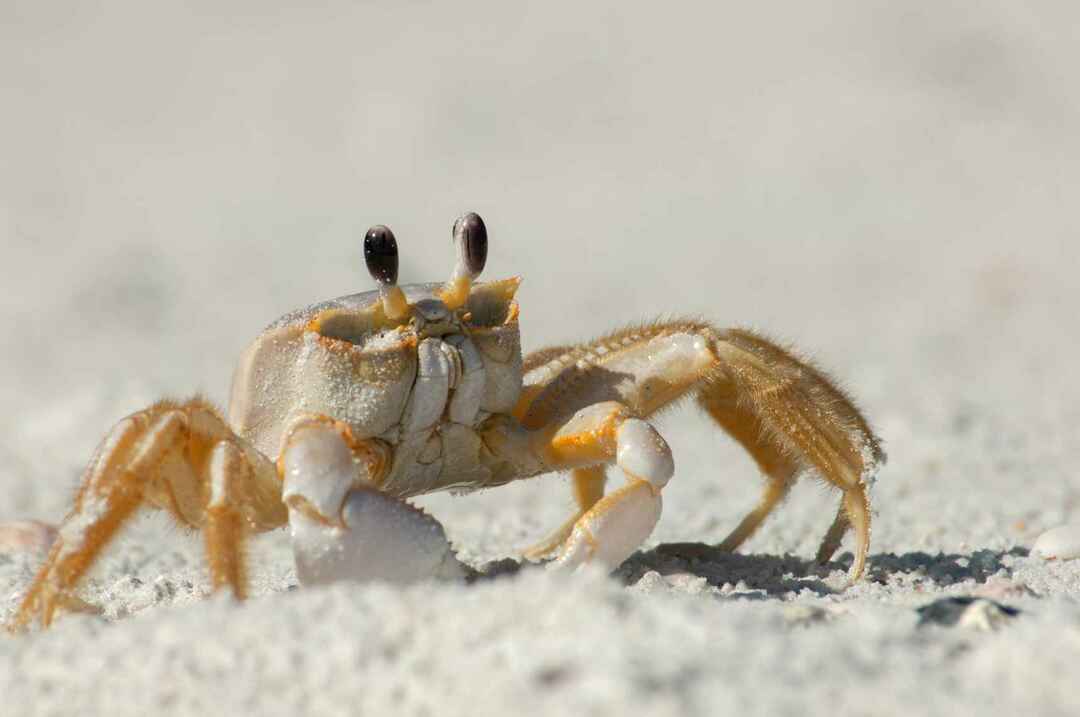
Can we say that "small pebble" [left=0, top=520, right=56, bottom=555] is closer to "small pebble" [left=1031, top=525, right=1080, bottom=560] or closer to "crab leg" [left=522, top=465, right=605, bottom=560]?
"crab leg" [left=522, top=465, right=605, bottom=560]

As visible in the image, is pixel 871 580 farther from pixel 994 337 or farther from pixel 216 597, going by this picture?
pixel 994 337

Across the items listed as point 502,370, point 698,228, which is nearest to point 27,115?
point 698,228

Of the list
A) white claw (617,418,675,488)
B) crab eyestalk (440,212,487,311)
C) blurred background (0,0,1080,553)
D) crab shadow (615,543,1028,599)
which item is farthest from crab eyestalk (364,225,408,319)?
blurred background (0,0,1080,553)

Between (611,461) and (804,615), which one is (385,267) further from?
(804,615)

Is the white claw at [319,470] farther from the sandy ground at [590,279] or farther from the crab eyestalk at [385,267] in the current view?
the crab eyestalk at [385,267]

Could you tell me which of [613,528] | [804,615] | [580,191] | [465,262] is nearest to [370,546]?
[613,528]

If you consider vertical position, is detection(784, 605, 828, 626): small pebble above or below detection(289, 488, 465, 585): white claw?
above
